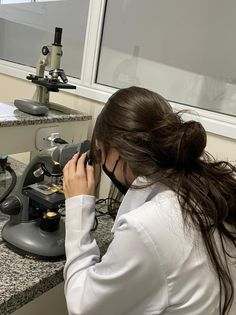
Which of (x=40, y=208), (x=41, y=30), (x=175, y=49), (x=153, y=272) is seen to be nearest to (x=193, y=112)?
(x=175, y=49)

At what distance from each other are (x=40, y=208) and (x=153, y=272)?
53 centimetres

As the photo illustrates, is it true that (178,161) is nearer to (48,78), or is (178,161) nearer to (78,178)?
(78,178)

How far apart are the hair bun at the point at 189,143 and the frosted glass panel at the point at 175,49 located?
0.60 meters

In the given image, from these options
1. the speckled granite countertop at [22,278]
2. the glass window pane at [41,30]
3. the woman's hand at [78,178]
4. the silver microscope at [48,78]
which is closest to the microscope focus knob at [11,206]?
the speckled granite countertop at [22,278]

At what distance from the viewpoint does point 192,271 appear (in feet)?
2.47

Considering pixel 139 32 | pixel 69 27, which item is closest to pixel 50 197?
pixel 139 32

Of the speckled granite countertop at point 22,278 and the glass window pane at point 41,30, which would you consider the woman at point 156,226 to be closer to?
the speckled granite countertop at point 22,278

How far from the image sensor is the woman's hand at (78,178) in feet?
3.24

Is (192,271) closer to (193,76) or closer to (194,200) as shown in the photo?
(194,200)

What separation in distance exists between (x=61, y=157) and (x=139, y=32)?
82 cm

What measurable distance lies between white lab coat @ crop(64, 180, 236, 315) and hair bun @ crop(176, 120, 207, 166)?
9 centimetres

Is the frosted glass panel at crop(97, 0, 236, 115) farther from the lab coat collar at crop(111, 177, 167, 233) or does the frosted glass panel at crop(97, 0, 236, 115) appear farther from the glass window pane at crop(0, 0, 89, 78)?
the lab coat collar at crop(111, 177, 167, 233)

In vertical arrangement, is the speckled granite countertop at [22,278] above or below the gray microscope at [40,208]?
below

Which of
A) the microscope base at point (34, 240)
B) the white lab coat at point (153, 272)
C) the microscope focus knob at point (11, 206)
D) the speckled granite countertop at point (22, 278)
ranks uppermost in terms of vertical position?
the white lab coat at point (153, 272)
